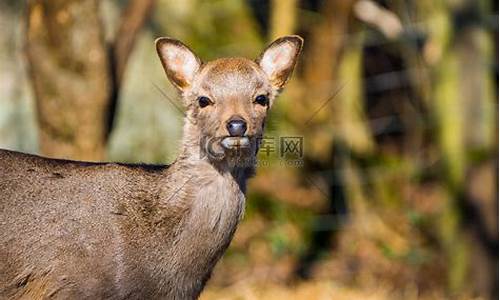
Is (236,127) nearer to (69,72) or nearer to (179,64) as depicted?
A: (179,64)

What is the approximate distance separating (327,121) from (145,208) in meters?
6.35

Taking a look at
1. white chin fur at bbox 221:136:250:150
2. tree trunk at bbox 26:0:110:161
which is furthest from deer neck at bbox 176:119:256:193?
tree trunk at bbox 26:0:110:161

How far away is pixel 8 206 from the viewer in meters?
5.59

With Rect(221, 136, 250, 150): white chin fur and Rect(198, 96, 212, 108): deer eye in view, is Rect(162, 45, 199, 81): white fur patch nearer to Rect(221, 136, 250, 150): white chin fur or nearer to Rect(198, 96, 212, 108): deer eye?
Rect(198, 96, 212, 108): deer eye

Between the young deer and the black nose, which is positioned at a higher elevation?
the black nose

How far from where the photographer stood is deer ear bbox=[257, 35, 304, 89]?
5980 millimetres

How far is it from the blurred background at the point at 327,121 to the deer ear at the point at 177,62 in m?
0.63

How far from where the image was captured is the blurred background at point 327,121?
7.19 meters

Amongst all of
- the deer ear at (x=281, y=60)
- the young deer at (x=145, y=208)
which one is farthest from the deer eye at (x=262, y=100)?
the deer ear at (x=281, y=60)

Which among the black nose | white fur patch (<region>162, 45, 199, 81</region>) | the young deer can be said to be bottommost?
the young deer

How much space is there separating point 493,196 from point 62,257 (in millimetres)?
4534

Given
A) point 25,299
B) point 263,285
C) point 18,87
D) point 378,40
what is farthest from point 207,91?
point 378,40

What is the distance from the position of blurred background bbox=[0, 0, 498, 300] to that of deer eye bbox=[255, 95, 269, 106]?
1.84 ft

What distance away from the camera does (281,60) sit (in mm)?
5996
